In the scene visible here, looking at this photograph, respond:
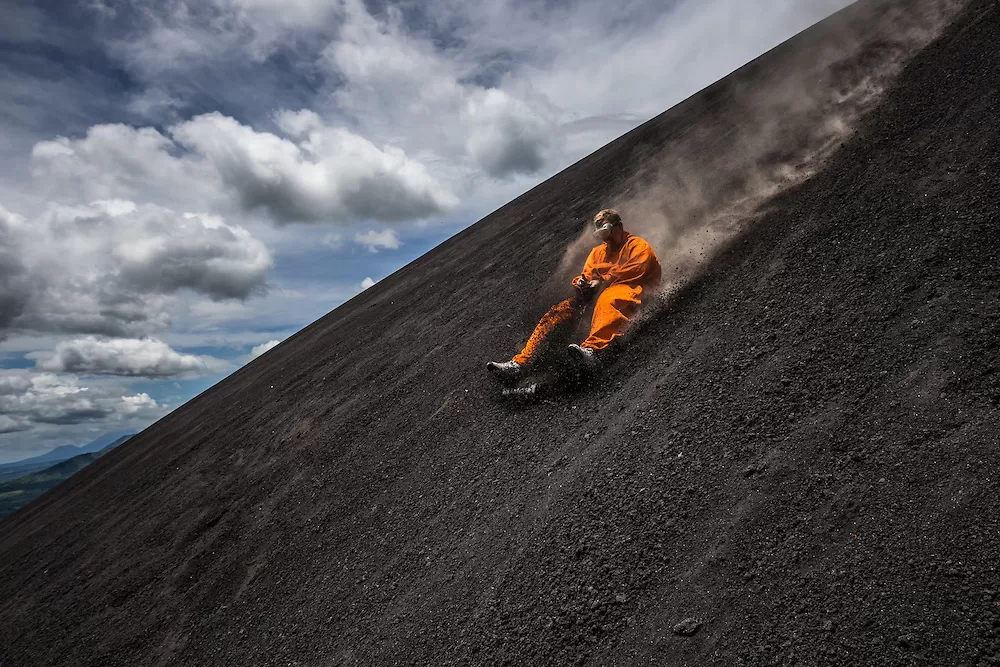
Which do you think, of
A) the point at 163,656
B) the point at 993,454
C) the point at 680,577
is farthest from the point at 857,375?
the point at 163,656

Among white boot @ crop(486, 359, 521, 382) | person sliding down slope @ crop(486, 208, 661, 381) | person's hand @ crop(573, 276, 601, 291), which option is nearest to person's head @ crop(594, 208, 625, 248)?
person sliding down slope @ crop(486, 208, 661, 381)

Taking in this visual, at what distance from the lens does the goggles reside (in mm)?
5379

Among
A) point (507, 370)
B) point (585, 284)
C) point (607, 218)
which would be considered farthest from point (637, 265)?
point (507, 370)

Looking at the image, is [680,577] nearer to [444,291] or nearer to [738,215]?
[738,215]

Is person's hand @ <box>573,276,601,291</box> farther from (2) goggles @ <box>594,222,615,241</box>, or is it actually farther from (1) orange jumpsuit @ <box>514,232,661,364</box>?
(2) goggles @ <box>594,222,615,241</box>

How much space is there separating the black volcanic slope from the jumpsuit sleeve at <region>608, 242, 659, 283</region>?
1.53ft

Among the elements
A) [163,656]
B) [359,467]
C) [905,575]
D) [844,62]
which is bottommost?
[905,575]

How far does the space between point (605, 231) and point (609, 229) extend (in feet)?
0.16

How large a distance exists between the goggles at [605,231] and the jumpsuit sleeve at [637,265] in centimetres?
34

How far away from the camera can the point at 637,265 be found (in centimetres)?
505

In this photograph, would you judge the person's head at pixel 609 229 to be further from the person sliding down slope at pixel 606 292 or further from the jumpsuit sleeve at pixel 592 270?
the jumpsuit sleeve at pixel 592 270

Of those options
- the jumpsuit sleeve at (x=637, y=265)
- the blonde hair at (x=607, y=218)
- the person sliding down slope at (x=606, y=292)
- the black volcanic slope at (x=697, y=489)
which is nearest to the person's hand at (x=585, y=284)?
the person sliding down slope at (x=606, y=292)

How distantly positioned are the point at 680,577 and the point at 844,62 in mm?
8043

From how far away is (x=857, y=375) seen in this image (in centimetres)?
316
